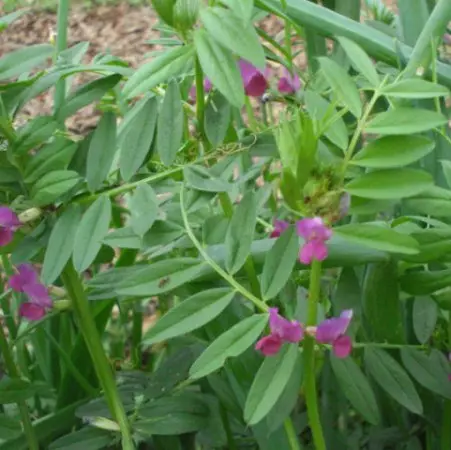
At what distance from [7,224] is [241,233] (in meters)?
0.15

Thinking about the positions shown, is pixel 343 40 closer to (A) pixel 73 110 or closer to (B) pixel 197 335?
(A) pixel 73 110

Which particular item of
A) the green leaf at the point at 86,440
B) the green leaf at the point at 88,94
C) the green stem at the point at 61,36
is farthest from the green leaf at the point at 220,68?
the green leaf at the point at 86,440

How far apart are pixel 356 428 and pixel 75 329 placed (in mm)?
320

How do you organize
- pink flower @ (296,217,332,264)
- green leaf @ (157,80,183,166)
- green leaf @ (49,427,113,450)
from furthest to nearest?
green leaf @ (49,427,113,450)
green leaf @ (157,80,183,166)
pink flower @ (296,217,332,264)

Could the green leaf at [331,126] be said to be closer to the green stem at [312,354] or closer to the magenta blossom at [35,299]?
the green stem at [312,354]

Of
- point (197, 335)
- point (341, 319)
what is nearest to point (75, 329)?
point (197, 335)

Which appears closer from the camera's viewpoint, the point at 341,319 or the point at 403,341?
the point at 341,319

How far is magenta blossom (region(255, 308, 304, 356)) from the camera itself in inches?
21.0

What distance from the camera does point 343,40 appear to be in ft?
1.86

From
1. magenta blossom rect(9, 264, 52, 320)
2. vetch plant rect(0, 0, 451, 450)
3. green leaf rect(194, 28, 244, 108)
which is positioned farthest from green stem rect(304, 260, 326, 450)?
magenta blossom rect(9, 264, 52, 320)

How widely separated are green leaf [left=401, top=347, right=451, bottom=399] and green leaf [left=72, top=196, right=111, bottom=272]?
9.5 inches

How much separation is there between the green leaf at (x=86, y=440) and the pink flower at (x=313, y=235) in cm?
28

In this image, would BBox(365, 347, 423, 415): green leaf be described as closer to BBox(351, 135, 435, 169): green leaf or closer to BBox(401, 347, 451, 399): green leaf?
BBox(401, 347, 451, 399): green leaf

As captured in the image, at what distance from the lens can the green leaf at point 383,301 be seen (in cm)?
63
